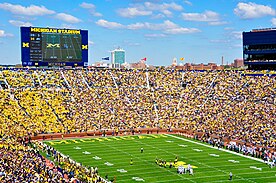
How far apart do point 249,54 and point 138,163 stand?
34180mm

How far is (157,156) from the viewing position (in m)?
35.3

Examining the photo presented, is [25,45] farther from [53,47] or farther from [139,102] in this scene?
[139,102]

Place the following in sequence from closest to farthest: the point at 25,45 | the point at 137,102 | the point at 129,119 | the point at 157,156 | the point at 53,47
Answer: the point at 157,156 → the point at 129,119 → the point at 25,45 → the point at 137,102 → the point at 53,47

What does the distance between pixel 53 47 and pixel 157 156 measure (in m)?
24.8

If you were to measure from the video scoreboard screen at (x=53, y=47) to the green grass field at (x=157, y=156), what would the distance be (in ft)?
48.6

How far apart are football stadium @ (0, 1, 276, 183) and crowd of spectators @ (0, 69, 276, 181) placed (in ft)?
0.39

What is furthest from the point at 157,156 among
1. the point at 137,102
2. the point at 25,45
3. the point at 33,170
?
the point at 25,45

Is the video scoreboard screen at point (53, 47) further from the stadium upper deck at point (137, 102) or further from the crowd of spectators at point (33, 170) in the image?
the crowd of spectators at point (33, 170)

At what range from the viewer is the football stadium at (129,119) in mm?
29719

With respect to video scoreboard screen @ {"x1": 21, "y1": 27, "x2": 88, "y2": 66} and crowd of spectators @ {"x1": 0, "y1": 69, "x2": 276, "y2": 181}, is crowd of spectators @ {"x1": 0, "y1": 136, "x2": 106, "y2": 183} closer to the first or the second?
crowd of spectators @ {"x1": 0, "y1": 69, "x2": 276, "y2": 181}

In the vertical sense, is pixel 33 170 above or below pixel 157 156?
above

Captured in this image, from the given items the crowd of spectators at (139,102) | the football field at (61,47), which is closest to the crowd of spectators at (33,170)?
the crowd of spectators at (139,102)

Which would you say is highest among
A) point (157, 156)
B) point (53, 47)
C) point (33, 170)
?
point (53, 47)

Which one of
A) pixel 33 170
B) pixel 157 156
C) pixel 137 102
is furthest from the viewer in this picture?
pixel 137 102
